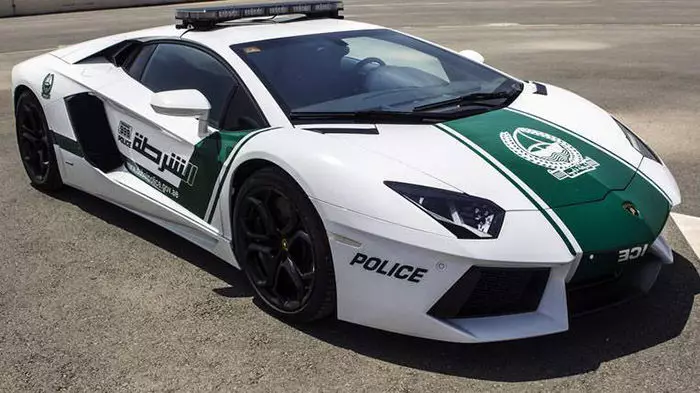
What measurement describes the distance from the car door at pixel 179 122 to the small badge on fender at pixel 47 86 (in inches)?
25.1

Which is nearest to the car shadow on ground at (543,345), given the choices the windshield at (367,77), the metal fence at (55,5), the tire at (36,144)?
the windshield at (367,77)

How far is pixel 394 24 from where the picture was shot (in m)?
16.6

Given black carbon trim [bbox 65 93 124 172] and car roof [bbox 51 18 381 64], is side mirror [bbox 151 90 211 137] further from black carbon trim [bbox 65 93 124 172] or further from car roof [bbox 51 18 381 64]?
black carbon trim [bbox 65 93 124 172]

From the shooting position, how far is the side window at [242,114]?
3658mm

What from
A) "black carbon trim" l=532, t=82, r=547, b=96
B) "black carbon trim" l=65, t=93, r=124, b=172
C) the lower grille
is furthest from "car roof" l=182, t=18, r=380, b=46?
the lower grille

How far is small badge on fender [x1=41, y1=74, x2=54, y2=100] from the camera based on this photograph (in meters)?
5.07

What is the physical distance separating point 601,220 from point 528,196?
0.98 feet

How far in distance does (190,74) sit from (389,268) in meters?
1.88

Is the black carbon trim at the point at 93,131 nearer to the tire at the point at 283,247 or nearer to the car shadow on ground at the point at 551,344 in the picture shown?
the tire at the point at 283,247

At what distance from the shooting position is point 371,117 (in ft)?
11.6

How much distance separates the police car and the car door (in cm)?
1

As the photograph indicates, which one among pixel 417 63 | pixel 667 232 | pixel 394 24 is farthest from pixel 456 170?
pixel 394 24

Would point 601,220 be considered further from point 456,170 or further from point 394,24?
point 394,24

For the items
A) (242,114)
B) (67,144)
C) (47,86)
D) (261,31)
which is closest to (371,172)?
(242,114)
